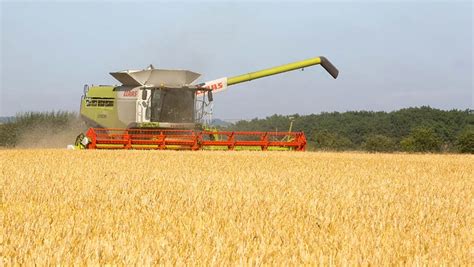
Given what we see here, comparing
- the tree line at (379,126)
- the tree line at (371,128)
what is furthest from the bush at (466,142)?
the tree line at (379,126)

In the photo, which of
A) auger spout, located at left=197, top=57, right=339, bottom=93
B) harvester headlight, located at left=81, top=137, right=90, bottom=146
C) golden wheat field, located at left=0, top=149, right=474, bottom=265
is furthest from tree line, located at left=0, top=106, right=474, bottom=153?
golden wheat field, located at left=0, top=149, right=474, bottom=265

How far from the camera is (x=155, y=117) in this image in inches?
689

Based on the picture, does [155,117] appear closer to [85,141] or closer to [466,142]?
[85,141]

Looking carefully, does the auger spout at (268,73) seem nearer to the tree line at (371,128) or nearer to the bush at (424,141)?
the tree line at (371,128)

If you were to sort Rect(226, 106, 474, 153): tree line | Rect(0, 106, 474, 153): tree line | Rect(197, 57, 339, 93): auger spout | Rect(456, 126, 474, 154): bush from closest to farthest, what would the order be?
Rect(197, 57, 339, 93): auger spout → Rect(0, 106, 474, 153): tree line → Rect(456, 126, 474, 154): bush → Rect(226, 106, 474, 153): tree line

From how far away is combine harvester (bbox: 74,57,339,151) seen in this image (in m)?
17.1

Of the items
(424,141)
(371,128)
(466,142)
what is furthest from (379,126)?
(466,142)

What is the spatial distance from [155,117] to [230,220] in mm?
13471

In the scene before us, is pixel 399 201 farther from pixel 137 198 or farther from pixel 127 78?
pixel 127 78

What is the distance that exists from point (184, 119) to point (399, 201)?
12.0 metres

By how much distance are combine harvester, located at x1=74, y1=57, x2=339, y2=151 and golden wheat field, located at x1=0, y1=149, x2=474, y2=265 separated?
29.0ft

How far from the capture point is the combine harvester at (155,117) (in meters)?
17.1

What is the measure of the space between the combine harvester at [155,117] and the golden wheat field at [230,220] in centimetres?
883

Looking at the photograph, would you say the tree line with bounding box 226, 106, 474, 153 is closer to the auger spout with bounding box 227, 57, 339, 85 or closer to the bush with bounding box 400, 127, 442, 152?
the bush with bounding box 400, 127, 442, 152
